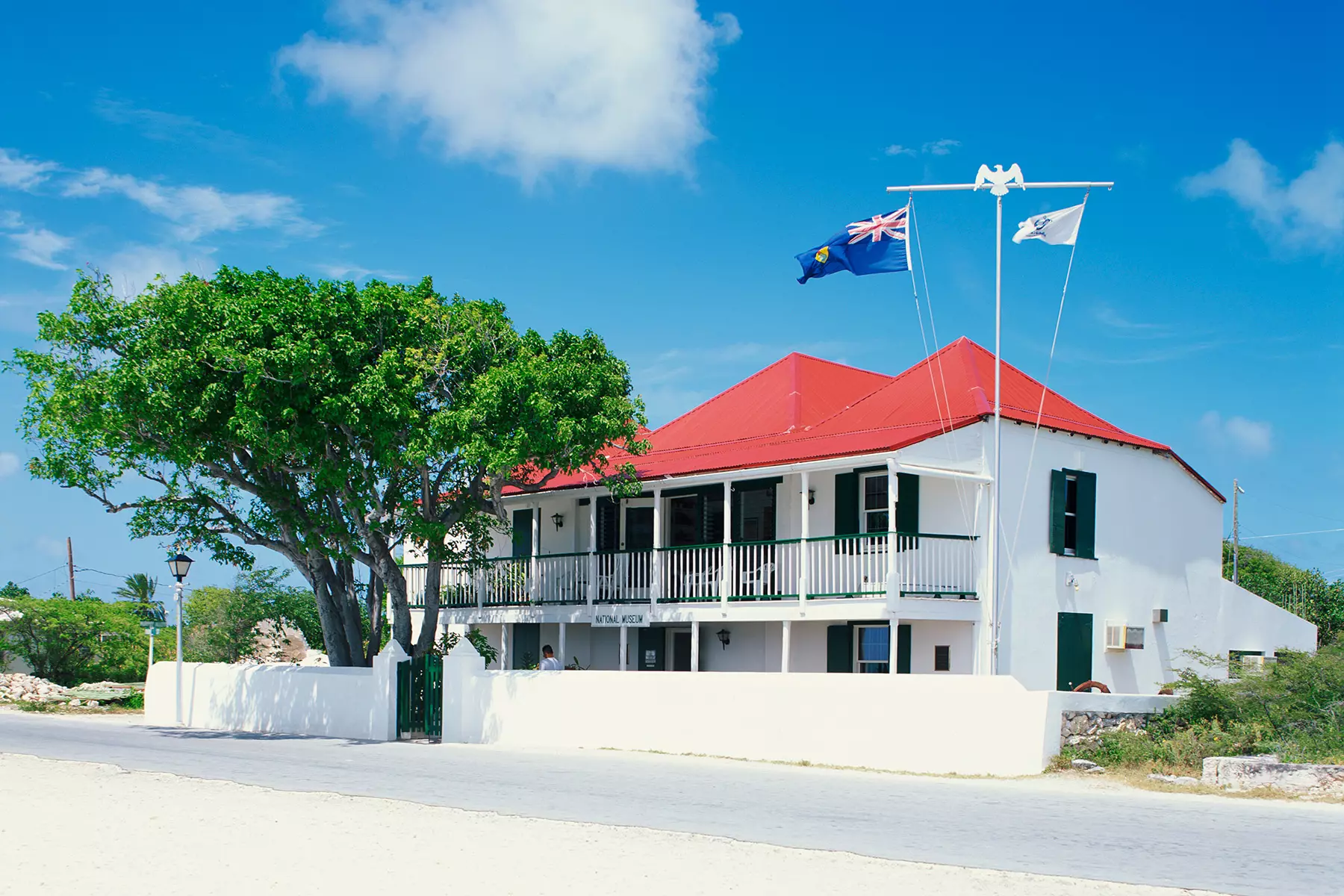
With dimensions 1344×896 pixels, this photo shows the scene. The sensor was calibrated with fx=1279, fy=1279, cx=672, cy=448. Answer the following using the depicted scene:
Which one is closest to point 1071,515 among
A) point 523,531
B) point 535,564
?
point 535,564

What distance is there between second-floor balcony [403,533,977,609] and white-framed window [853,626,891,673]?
1.53 metres

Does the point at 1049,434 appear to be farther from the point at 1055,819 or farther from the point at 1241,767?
the point at 1055,819

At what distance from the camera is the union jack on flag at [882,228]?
21000 millimetres

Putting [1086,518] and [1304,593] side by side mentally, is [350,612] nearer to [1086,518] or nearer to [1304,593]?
[1086,518]

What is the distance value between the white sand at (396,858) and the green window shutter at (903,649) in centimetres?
1170

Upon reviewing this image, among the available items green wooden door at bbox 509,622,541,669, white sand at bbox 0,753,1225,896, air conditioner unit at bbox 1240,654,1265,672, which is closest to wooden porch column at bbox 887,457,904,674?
air conditioner unit at bbox 1240,654,1265,672

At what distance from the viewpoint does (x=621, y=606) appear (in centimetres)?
2516

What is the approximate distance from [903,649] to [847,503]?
110 inches

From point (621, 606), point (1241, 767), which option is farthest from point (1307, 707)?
point (621, 606)

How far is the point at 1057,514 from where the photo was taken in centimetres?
2277

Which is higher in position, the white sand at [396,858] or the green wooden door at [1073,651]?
the green wooden door at [1073,651]

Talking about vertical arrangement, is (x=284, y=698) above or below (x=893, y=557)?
below

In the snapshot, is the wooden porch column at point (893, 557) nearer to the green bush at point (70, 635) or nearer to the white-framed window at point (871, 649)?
the white-framed window at point (871, 649)

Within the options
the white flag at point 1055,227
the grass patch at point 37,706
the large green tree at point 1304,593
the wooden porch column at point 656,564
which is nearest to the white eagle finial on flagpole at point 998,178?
the white flag at point 1055,227
